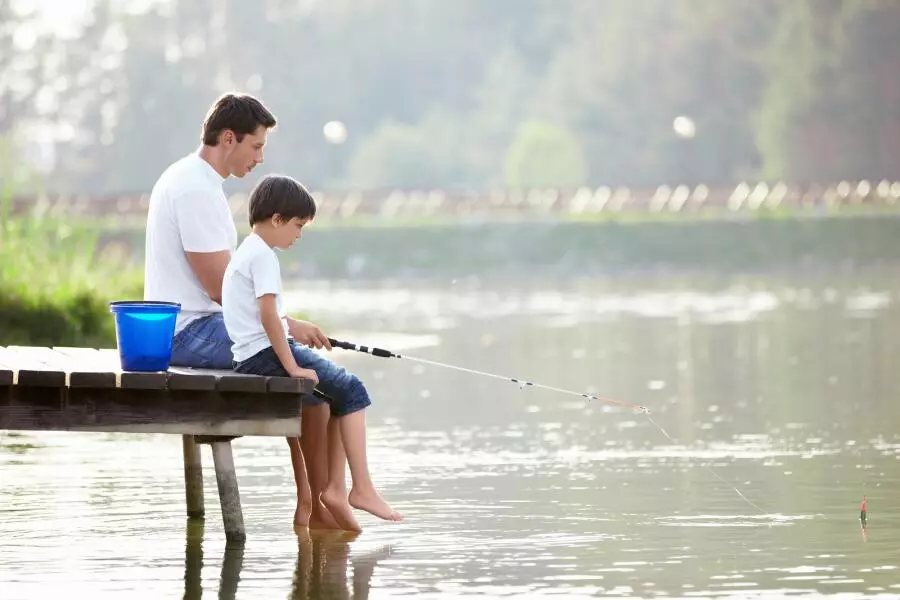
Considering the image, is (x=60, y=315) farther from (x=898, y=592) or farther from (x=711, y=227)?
(x=711, y=227)

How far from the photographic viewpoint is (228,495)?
26.9 ft

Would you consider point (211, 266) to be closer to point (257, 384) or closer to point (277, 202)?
point (277, 202)

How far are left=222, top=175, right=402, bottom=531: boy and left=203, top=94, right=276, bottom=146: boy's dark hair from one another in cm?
21

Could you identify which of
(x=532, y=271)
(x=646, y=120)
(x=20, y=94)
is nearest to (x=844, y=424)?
(x=532, y=271)

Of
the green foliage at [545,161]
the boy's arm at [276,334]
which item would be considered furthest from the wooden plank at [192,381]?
the green foliage at [545,161]

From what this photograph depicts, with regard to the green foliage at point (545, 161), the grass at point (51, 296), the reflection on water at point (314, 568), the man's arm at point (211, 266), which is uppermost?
the green foliage at point (545, 161)

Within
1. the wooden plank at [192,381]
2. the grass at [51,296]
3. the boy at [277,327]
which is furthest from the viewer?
the grass at [51,296]

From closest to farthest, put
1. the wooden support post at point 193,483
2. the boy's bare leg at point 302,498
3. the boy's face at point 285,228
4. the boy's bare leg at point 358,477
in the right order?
the boy's face at point 285,228, the boy's bare leg at point 358,477, the boy's bare leg at point 302,498, the wooden support post at point 193,483

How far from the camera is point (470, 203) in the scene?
65.8 metres

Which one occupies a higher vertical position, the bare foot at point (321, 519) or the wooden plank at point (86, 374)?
the wooden plank at point (86, 374)

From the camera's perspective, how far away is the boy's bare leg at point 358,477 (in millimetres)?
→ 8289

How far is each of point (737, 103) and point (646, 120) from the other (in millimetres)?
3397

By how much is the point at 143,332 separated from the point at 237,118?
0.94 m

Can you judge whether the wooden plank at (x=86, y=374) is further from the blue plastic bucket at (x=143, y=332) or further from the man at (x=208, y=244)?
the man at (x=208, y=244)
